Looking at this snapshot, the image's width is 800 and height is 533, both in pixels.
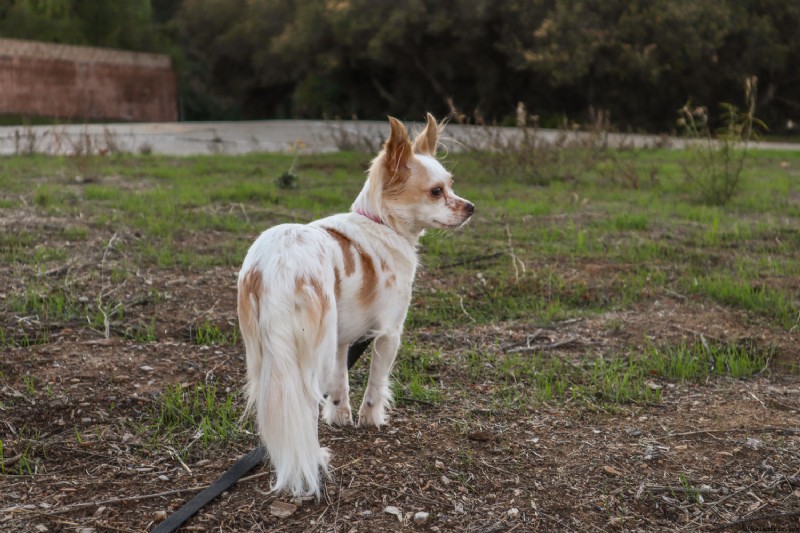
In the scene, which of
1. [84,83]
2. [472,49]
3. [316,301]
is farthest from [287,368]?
[84,83]

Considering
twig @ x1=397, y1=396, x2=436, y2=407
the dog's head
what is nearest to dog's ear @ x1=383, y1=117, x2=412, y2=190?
the dog's head

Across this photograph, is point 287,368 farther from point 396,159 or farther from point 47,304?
point 47,304

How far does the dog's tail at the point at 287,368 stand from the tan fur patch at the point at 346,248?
13.3 inches

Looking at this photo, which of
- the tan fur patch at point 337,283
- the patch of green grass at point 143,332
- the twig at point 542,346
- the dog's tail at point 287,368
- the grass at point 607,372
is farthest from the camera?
the twig at point 542,346

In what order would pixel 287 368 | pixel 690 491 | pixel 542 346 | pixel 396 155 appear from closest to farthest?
pixel 287 368 → pixel 690 491 → pixel 396 155 → pixel 542 346

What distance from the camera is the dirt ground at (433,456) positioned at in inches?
124

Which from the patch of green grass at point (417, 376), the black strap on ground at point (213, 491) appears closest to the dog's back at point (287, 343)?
the black strap on ground at point (213, 491)

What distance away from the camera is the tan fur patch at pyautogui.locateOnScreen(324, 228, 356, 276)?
3449 mm

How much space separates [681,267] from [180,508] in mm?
4477

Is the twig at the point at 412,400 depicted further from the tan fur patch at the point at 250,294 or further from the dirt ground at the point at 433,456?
the tan fur patch at the point at 250,294

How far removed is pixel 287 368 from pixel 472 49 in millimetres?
22709

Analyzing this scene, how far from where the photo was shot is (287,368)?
297cm

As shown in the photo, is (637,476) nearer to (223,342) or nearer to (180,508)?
(180,508)

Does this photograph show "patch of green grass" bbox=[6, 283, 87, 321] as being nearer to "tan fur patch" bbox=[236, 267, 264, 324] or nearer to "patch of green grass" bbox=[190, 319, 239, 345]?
"patch of green grass" bbox=[190, 319, 239, 345]
